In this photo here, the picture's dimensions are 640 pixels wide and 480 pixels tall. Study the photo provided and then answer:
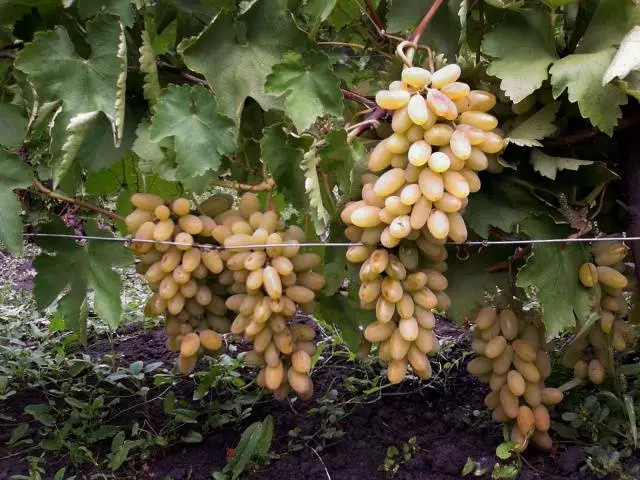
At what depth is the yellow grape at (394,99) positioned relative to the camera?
1224 mm

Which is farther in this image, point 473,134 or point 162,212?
point 162,212

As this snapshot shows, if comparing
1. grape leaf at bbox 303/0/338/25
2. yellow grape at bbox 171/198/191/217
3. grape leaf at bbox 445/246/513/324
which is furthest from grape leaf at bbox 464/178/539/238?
yellow grape at bbox 171/198/191/217

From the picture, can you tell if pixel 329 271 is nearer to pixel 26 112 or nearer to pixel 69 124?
pixel 69 124

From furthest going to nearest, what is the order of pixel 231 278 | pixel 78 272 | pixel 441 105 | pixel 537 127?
pixel 78 272
pixel 231 278
pixel 537 127
pixel 441 105

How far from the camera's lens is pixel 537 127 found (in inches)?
54.7

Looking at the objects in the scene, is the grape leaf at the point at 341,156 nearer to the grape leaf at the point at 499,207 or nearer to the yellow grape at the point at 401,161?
the yellow grape at the point at 401,161

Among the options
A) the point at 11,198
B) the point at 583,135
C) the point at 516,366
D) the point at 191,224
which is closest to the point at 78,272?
the point at 11,198

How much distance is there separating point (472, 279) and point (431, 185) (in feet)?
1.63

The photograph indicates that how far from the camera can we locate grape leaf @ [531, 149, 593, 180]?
1.39 m

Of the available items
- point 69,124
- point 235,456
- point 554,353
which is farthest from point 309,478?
point 69,124

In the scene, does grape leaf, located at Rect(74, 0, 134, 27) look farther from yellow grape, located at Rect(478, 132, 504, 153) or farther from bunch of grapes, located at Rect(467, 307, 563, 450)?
bunch of grapes, located at Rect(467, 307, 563, 450)

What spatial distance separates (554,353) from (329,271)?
0.96 m

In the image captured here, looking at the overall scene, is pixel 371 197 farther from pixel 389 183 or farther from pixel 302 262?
pixel 302 262

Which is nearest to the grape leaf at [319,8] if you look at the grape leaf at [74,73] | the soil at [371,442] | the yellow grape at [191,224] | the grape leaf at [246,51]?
the grape leaf at [246,51]
